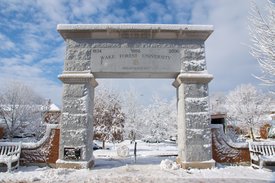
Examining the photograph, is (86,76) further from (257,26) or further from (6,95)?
(6,95)

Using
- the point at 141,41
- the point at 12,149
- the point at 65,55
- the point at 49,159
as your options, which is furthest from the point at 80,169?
the point at 141,41

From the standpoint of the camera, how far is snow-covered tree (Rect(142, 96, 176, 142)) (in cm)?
3475

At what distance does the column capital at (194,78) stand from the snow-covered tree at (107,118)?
15.6m

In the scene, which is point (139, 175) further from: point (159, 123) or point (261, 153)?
point (159, 123)

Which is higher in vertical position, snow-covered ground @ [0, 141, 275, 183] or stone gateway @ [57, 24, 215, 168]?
stone gateway @ [57, 24, 215, 168]

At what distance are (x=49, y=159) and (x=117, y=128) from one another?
15.2 metres

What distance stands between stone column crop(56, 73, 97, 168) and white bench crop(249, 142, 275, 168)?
5.80 meters

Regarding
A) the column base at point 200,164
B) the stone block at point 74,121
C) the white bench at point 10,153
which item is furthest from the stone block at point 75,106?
the column base at point 200,164

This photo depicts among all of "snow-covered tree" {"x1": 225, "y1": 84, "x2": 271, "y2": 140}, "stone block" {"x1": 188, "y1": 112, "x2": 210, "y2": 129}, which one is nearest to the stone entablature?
"stone block" {"x1": 188, "y1": 112, "x2": 210, "y2": 129}

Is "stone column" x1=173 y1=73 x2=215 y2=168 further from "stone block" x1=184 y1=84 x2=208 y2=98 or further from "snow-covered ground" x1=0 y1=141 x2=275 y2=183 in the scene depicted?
"snow-covered ground" x1=0 y1=141 x2=275 y2=183

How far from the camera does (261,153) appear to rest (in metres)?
8.44

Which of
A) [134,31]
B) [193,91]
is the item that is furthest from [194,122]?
[134,31]

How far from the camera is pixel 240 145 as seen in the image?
9156 mm

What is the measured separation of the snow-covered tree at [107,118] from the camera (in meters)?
23.6
